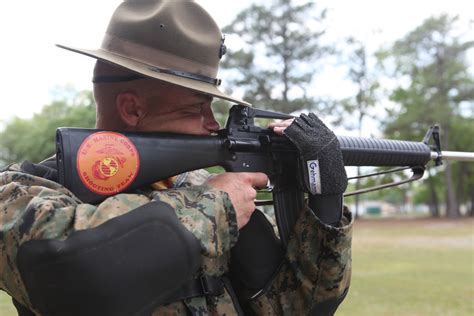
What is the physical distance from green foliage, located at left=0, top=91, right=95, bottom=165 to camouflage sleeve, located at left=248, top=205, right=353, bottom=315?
23525 mm

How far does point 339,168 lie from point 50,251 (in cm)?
94

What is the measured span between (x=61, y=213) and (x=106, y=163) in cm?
22

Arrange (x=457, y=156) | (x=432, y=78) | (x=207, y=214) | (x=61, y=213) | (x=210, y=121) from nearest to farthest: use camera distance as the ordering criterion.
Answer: (x=61, y=213) < (x=207, y=214) < (x=210, y=121) < (x=457, y=156) < (x=432, y=78)

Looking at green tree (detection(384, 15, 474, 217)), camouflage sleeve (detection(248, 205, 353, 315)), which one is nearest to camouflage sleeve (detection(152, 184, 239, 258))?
camouflage sleeve (detection(248, 205, 353, 315))

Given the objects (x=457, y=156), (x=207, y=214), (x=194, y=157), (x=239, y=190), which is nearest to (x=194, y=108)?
(x=194, y=157)

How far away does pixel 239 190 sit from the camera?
1.55m

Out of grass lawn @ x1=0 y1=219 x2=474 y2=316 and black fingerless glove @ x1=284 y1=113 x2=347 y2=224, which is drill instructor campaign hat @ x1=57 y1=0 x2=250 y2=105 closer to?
black fingerless glove @ x1=284 y1=113 x2=347 y2=224

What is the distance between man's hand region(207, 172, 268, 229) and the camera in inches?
58.9

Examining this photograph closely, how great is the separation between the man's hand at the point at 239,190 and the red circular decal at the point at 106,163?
243mm

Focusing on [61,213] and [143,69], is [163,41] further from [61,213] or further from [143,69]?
[61,213]

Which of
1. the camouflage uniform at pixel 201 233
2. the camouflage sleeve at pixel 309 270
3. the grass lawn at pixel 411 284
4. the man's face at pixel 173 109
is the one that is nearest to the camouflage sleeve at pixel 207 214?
the camouflage uniform at pixel 201 233

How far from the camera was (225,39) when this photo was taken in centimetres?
178

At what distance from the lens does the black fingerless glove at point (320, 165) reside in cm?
168

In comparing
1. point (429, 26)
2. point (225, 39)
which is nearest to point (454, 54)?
point (429, 26)
